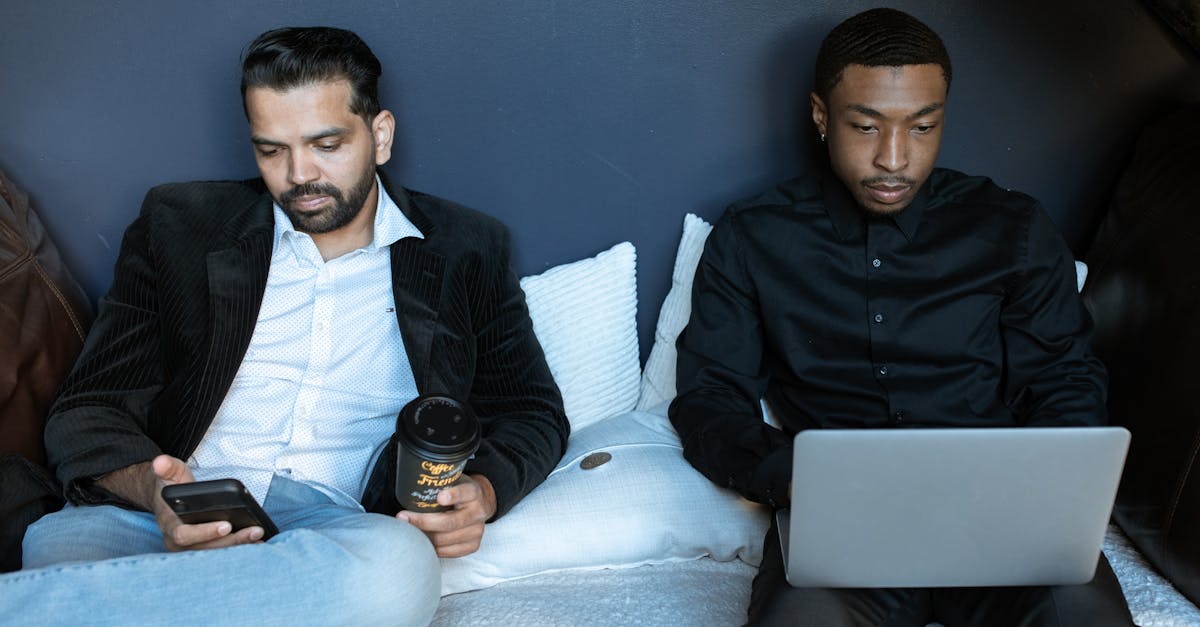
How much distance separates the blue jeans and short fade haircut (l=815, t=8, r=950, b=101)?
108cm

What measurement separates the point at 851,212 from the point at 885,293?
0.16 meters

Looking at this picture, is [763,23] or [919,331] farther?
[763,23]

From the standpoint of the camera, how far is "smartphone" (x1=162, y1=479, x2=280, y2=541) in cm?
140

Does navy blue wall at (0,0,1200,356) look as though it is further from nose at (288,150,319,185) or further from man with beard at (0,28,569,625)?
nose at (288,150,319,185)

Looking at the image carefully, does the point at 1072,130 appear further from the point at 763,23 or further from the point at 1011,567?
the point at 1011,567

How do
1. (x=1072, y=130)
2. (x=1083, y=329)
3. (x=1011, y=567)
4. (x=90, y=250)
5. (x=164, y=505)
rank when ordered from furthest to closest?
(x=1072, y=130)
(x=90, y=250)
(x=1083, y=329)
(x=164, y=505)
(x=1011, y=567)

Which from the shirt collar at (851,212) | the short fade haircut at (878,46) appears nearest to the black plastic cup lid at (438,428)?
the shirt collar at (851,212)

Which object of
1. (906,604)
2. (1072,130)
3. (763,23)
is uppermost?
(763,23)

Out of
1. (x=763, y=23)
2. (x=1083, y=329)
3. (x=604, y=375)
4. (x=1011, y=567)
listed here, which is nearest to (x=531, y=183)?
(x=604, y=375)

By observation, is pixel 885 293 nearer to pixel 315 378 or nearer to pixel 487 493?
pixel 487 493

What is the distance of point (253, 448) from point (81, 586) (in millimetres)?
439

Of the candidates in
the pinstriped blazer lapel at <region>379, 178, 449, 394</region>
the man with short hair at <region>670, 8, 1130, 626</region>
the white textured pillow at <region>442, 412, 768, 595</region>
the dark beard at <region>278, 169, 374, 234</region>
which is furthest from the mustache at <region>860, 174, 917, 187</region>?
the dark beard at <region>278, 169, 374, 234</region>

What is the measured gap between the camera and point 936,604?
1672 millimetres

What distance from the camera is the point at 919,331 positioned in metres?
1.88
